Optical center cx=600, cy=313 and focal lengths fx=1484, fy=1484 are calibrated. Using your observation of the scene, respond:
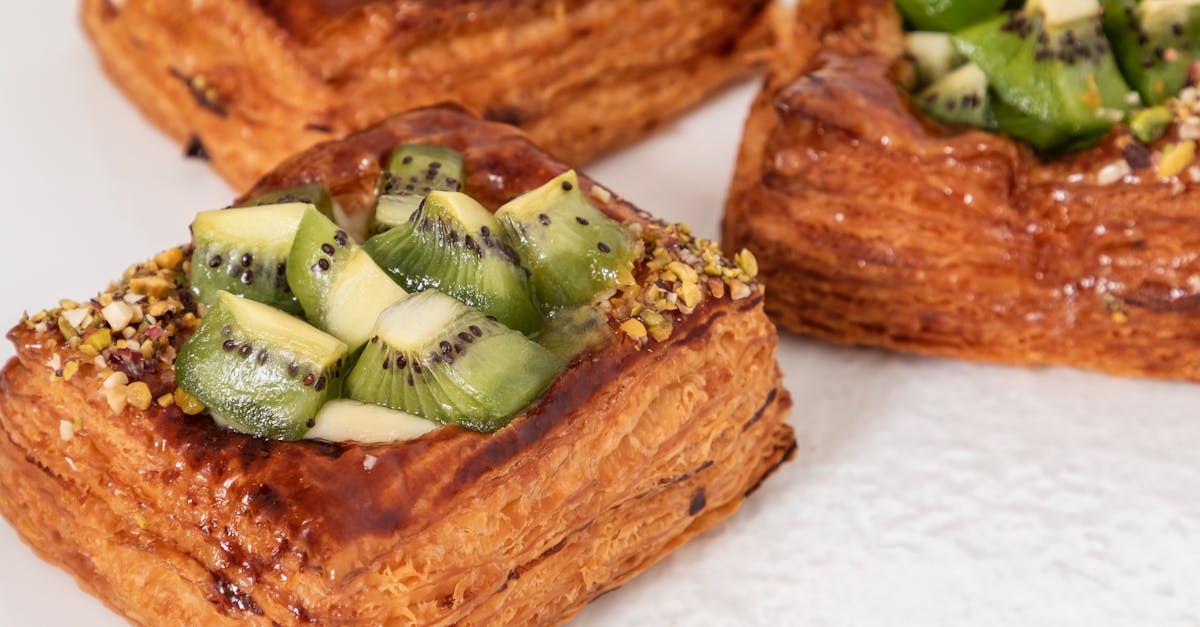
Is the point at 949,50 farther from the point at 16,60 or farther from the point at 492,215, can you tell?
the point at 16,60

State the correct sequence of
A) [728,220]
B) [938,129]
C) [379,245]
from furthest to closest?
[728,220], [938,129], [379,245]

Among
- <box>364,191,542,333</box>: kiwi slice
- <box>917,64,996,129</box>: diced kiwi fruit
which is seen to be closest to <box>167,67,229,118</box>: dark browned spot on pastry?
<box>364,191,542,333</box>: kiwi slice

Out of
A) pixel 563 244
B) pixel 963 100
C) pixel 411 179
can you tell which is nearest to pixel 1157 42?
pixel 963 100

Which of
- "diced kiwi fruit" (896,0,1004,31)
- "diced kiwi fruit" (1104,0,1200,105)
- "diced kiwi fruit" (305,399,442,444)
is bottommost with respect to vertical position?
"diced kiwi fruit" (1104,0,1200,105)

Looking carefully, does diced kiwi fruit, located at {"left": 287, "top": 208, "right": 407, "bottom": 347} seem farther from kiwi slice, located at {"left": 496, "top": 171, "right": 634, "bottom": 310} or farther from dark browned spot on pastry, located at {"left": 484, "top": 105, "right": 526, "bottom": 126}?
dark browned spot on pastry, located at {"left": 484, "top": 105, "right": 526, "bottom": 126}

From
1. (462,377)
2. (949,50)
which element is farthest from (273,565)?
(949,50)

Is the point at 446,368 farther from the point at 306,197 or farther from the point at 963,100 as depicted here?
the point at 963,100
